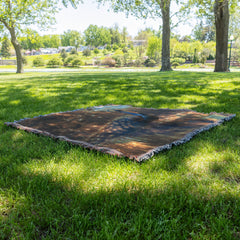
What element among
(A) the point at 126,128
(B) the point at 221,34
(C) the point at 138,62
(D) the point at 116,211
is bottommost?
(D) the point at 116,211

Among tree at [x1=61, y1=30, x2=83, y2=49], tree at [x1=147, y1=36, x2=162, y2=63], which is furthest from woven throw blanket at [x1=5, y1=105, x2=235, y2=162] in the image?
tree at [x1=61, y1=30, x2=83, y2=49]

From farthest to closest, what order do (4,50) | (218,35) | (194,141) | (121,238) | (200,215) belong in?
(4,50) → (218,35) → (194,141) → (200,215) → (121,238)

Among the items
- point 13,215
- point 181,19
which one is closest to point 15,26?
point 181,19

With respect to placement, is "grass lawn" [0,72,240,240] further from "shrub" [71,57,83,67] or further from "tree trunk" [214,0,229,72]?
"shrub" [71,57,83,67]

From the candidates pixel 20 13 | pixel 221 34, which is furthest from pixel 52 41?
pixel 221 34

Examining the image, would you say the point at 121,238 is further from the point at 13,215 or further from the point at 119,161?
the point at 119,161

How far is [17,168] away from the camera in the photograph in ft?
6.83

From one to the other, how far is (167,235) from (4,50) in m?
78.9

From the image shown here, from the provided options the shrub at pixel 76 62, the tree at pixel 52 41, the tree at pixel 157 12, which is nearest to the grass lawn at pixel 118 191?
the tree at pixel 157 12

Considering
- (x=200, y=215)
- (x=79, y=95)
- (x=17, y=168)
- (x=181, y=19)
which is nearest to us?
(x=200, y=215)

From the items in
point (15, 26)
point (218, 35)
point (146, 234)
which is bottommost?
point (146, 234)

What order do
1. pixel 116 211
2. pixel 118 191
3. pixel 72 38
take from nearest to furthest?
pixel 116 211, pixel 118 191, pixel 72 38

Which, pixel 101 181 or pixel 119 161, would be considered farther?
pixel 119 161

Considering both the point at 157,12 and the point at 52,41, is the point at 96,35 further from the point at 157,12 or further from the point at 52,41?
the point at 157,12
